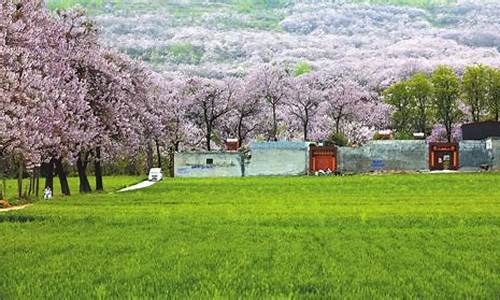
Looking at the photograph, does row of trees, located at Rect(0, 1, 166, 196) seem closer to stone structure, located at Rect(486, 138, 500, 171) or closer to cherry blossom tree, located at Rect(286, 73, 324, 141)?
stone structure, located at Rect(486, 138, 500, 171)

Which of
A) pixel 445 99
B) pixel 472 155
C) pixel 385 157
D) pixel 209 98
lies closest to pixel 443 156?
pixel 472 155

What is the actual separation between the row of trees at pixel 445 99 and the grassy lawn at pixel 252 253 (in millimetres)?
61795

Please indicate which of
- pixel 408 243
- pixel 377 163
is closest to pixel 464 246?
pixel 408 243

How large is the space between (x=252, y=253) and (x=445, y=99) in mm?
77900

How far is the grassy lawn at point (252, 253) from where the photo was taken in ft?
37.4

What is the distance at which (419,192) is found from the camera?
42.2 m

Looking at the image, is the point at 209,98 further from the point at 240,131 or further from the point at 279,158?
the point at 279,158

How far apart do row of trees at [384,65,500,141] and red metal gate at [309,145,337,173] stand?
14.1 meters

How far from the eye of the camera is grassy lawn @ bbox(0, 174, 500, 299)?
11406 mm

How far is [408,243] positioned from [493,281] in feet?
18.0

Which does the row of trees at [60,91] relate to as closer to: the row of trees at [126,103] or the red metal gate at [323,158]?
the row of trees at [126,103]

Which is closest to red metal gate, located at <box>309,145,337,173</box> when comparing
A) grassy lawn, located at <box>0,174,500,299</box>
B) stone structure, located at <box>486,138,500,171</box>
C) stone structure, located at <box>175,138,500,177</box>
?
stone structure, located at <box>175,138,500,177</box>

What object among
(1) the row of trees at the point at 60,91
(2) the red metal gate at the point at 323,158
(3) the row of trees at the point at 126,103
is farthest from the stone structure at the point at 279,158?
(1) the row of trees at the point at 60,91

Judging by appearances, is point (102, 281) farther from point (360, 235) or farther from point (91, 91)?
point (91, 91)
